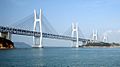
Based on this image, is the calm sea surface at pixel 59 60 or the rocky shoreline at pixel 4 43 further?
the rocky shoreline at pixel 4 43

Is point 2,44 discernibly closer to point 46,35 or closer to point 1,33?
point 1,33

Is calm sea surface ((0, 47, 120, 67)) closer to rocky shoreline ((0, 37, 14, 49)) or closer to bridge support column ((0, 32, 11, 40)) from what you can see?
rocky shoreline ((0, 37, 14, 49))

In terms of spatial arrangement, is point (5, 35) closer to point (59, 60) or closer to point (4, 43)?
point (4, 43)

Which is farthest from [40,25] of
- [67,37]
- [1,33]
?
[67,37]

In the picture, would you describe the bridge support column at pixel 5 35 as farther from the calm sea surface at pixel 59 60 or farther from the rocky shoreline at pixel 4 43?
the calm sea surface at pixel 59 60

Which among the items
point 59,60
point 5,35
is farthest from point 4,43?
point 59,60

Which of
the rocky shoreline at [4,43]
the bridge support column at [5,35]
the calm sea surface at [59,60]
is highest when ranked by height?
the bridge support column at [5,35]

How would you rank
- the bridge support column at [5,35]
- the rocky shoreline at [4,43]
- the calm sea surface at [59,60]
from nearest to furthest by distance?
1. the calm sea surface at [59,60]
2. the rocky shoreline at [4,43]
3. the bridge support column at [5,35]

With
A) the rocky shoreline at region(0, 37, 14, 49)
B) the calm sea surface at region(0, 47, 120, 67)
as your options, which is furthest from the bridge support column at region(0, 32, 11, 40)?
the calm sea surface at region(0, 47, 120, 67)

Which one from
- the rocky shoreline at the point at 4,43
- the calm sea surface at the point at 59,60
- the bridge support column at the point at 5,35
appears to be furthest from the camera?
the bridge support column at the point at 5,35

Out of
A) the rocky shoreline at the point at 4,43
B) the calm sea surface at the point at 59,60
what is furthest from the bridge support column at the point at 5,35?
the calm sea surface at the point at 59,60

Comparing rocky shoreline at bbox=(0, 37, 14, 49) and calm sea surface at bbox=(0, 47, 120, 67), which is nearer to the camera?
calm sea surface at bbox=(0, 47, 120, 67)
